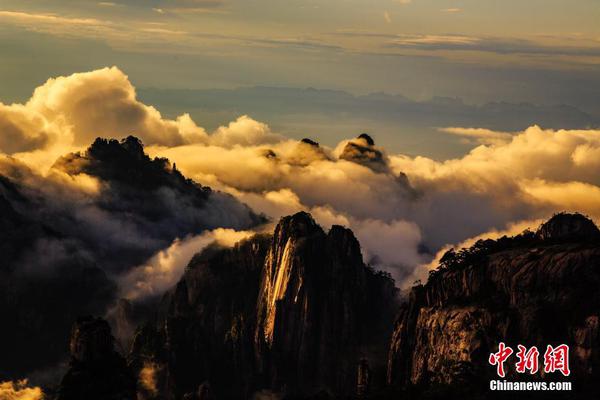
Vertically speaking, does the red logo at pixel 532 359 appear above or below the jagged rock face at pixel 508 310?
below

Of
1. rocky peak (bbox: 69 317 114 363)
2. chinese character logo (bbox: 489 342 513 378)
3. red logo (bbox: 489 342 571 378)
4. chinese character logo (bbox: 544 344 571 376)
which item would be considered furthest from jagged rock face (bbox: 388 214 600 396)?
rocky peak (bbox: 69 317 114 363)

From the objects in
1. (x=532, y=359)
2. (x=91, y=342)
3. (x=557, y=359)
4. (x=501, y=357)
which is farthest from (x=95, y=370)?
(x=557, y=359)

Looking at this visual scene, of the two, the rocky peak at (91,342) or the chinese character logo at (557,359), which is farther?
the rocky peak at (91,342)

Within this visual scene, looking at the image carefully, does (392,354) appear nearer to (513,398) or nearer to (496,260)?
(496,260)

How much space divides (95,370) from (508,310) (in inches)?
2265

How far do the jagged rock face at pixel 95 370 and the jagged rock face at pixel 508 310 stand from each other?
131ft

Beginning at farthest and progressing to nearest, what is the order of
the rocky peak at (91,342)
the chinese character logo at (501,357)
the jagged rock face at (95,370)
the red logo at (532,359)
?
the rocky peak at (91,342)
the jagged rock face at (95,370)
the chinese character logo at (501,357)
the red logo at (532,359)

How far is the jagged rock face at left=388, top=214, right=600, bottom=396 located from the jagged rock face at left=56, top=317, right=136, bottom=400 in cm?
4003

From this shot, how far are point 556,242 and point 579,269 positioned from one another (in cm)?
1404

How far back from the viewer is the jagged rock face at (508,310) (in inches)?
6043

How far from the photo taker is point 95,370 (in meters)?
178

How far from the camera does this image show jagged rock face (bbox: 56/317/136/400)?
579 feet

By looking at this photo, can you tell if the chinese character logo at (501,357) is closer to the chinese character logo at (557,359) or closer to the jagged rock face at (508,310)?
the jagged rock face at (508,310)

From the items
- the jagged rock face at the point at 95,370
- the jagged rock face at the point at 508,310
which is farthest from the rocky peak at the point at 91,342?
the jagged rock face at the point at 508,310
